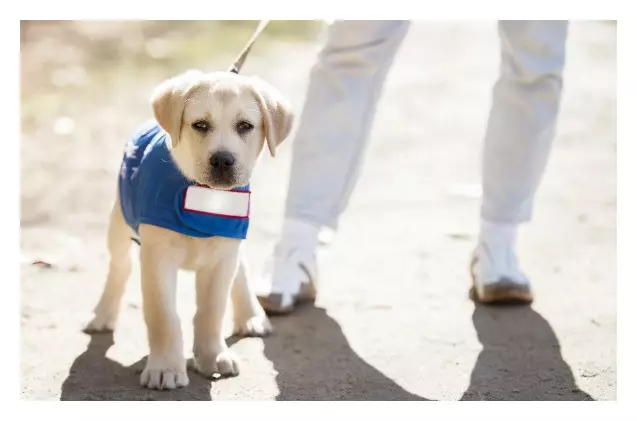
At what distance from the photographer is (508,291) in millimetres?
3752

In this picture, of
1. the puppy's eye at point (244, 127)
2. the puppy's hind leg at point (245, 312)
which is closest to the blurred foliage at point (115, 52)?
the puppy's hind leg at point (245, 312)

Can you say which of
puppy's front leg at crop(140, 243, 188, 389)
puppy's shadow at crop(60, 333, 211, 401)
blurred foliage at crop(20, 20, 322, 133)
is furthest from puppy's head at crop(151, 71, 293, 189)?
blurred foliage at crop(20, 20, 322, 133)

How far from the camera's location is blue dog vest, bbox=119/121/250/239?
291cm

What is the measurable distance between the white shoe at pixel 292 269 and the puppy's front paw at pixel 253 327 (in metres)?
0.18

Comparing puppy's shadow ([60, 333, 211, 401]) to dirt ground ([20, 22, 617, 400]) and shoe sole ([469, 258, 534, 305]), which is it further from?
shoe sole ([469, 258, 534, 305])

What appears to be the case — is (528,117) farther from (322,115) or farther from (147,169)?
(147,169)

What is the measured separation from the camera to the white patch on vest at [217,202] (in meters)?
2.91

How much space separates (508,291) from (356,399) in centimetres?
97

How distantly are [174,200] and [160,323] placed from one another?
0.34 meters

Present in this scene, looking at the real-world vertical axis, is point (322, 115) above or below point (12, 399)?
above

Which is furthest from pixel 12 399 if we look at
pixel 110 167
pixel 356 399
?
pixel 110 167

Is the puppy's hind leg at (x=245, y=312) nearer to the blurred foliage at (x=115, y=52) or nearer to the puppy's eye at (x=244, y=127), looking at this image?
the puppy's eye at (x=244, y=127)

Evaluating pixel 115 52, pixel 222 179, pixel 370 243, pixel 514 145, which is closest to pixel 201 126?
pixel 222 179

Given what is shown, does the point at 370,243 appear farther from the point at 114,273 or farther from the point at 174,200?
the point at 174,200
